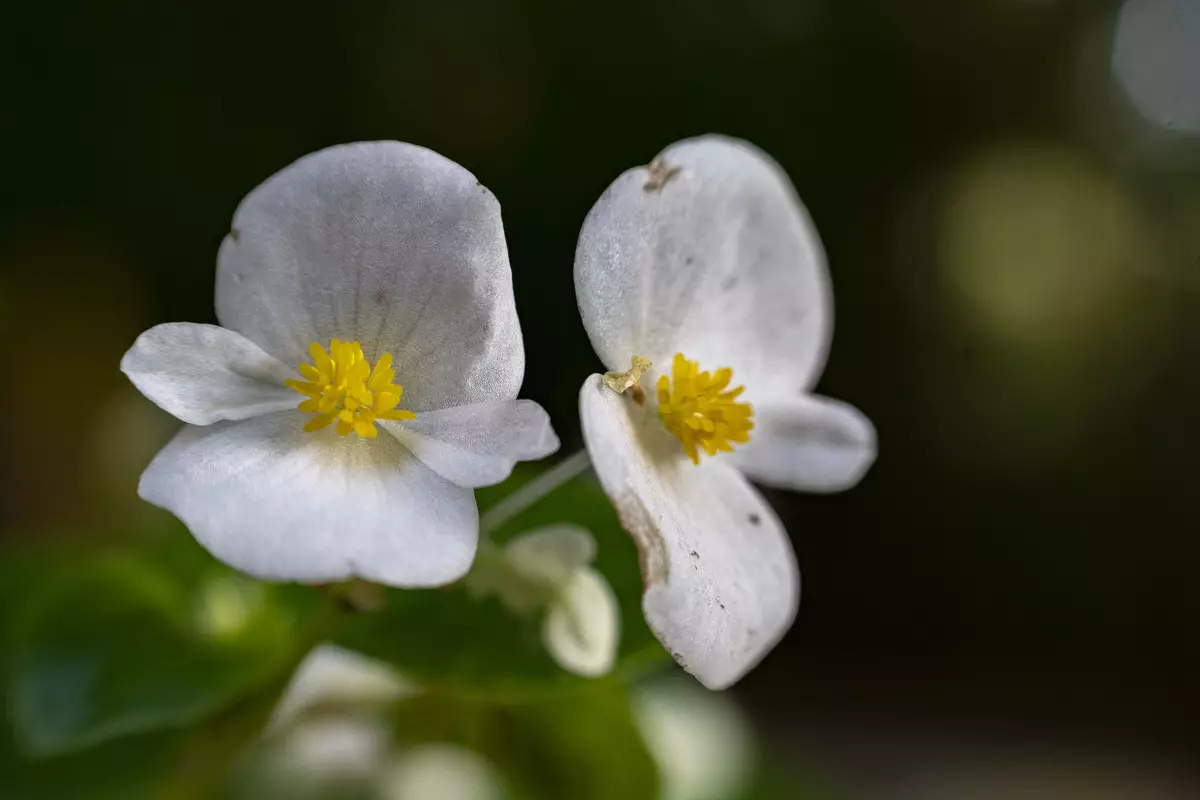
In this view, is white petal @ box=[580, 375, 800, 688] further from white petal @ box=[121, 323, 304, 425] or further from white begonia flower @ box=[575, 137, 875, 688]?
white petal @ box=[121, 323, 304, 425]

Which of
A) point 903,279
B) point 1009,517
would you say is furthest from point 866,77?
point 1009,517

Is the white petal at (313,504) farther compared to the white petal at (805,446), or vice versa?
the white petal at (805,446)

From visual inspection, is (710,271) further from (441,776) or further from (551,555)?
(441,776)

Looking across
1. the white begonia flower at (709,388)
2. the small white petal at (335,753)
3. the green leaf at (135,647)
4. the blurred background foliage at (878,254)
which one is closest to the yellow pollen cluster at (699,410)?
the white begonia flower at (709,388)

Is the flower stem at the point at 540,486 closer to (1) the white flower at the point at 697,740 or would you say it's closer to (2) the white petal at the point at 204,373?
(2) the white petal at the point at 204,373

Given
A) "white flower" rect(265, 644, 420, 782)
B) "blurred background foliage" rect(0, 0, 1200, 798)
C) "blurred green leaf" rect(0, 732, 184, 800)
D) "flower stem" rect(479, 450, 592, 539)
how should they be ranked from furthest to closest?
"blurred background foliage" rect(0, 0, 1200, 798) → "white flower" rect(265, 644, 420, 782) → "blurred green leaf" rect(0, 732, 184, 800) → "flower stem" rect(479, 450, 592, 539)

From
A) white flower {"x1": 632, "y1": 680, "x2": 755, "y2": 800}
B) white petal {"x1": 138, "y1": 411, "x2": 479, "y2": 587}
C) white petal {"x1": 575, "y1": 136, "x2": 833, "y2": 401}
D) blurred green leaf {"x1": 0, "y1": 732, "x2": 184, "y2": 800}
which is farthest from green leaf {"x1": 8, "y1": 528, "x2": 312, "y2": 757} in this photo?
white flower {"x1": 632, "y1": 680, "x2": 755, "y2": 800}

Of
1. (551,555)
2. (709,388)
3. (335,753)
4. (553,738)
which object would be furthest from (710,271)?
(335,753)
